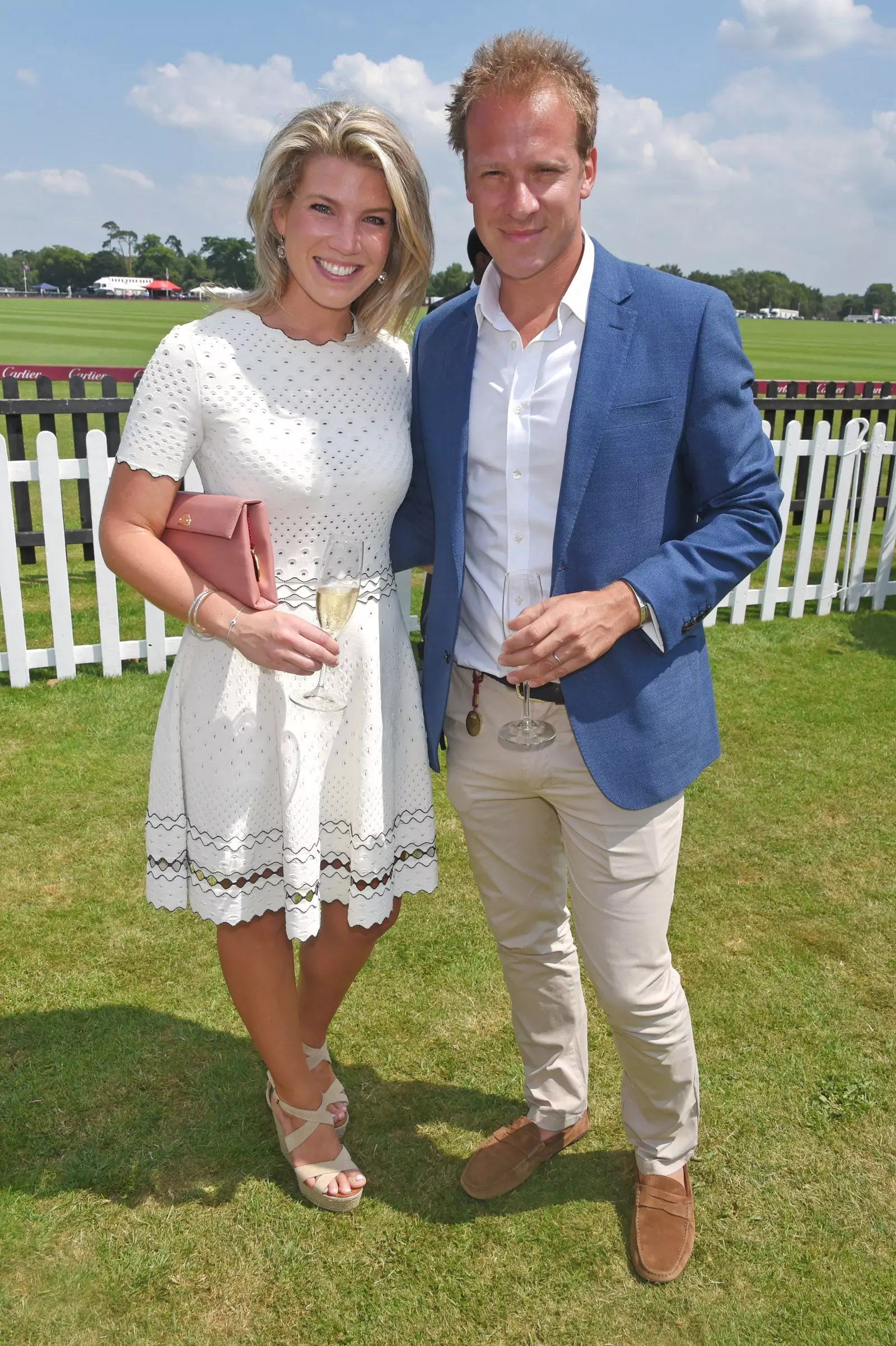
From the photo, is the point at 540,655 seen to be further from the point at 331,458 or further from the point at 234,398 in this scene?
the point at 234,398

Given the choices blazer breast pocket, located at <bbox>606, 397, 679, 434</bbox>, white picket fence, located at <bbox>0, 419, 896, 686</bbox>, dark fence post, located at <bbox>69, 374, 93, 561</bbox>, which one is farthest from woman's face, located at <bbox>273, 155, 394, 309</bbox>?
dark fence post, located at <bbox>69, 374, 93, 561</bbox>

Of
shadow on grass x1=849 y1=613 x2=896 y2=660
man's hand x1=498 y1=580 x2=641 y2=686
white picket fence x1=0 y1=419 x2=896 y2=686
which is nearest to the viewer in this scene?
man's hand x1=498 y1=580 x2=641 y2=686

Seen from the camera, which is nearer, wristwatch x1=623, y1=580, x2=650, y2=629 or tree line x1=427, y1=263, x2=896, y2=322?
wristwatch x1=623, y1=580, x2=650, y2=629

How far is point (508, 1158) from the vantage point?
273 centimetres

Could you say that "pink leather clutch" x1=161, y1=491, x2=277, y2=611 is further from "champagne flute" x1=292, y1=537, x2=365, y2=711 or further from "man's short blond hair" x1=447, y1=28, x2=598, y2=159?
"man's short blond hair" x1=447, y1=28, x2=598, y2=159

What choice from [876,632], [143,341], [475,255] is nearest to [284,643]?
[475,255]

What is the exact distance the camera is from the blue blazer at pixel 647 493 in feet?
6.81

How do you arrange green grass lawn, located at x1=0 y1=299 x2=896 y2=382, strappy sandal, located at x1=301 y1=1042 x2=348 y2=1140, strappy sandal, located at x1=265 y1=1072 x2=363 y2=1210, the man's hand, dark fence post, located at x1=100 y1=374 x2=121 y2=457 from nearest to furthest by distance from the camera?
the man's hand, strappy sandal, located at x1=265 y1=1072 x2=363 y2=1210, strappy sandal, located at x1=301 y1=1042 x2=348 y2=1140, dark fence post, located at x1=100 y1=374 x2=121 y2=457, green grass lawn, located at x1=0 y1=299 x2=896 y2=382

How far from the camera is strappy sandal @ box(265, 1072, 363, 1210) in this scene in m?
2.62

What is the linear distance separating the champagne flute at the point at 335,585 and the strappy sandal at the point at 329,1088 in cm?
114

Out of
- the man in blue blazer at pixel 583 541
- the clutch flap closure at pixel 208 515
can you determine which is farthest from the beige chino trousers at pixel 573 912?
the clutch flap closure at pixel 208 515

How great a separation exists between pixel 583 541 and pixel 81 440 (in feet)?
22.5

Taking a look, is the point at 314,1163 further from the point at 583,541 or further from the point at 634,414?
the point at 634,414

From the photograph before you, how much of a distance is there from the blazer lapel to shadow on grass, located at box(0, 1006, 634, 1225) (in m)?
1.74
